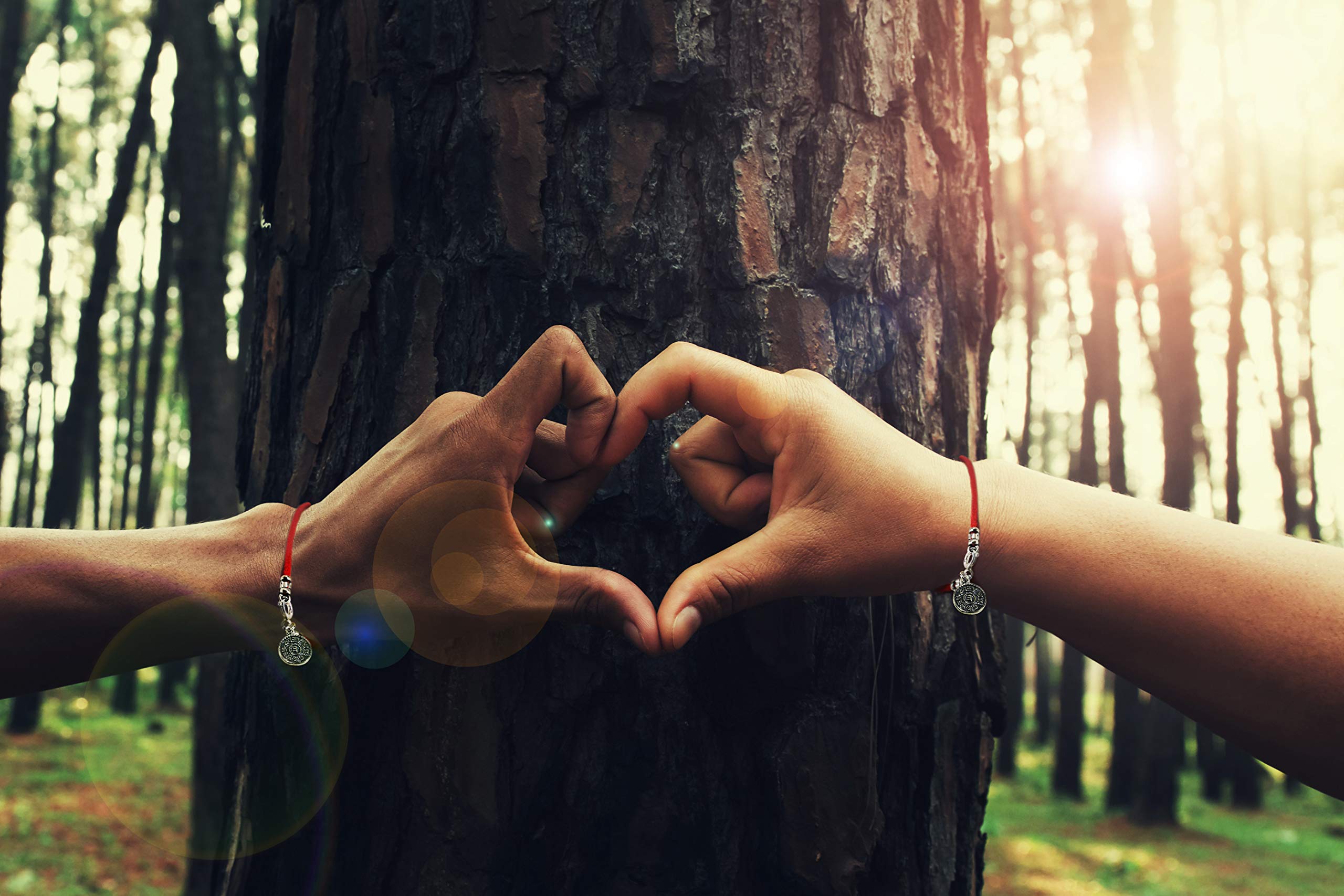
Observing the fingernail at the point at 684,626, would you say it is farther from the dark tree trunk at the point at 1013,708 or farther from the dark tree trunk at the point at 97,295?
the dark tree trunk at the point at 1013,708

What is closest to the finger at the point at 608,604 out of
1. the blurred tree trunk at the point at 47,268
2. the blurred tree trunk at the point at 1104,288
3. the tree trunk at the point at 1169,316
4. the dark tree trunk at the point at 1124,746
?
the blurred tree trunk at the point at 1104,288

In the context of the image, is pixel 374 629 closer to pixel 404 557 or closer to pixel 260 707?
pixel 404 557

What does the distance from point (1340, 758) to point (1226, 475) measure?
1493 cm

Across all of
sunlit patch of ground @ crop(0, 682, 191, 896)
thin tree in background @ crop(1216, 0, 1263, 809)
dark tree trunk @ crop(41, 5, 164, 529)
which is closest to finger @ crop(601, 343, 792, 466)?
sunlit patch of ground @ crop(0, 682, 191, 896)

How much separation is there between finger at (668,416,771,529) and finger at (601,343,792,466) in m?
0.08

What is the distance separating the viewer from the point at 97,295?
11.1 meters

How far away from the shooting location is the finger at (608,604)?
1.23 meters

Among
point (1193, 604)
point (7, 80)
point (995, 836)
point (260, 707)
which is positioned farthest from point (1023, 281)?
point (7, 80)

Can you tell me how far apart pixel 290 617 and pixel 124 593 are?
279 millimetres

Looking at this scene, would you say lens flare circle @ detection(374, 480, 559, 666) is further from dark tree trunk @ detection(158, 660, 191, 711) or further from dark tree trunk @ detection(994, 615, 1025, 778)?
dark tree trunk @ detection(158, 660, 191, 711)

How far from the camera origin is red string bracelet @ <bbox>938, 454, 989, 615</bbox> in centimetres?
135

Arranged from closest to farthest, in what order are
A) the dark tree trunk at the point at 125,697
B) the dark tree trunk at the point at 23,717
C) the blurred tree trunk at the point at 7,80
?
the blurred tree trunk at the point at 7,80
the dark tree trunk at the point at 23,717
the dark tree trunk at the point at 125,697

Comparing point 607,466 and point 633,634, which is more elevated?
point 607,466

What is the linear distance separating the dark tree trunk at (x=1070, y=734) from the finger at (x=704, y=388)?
43.9 ft
